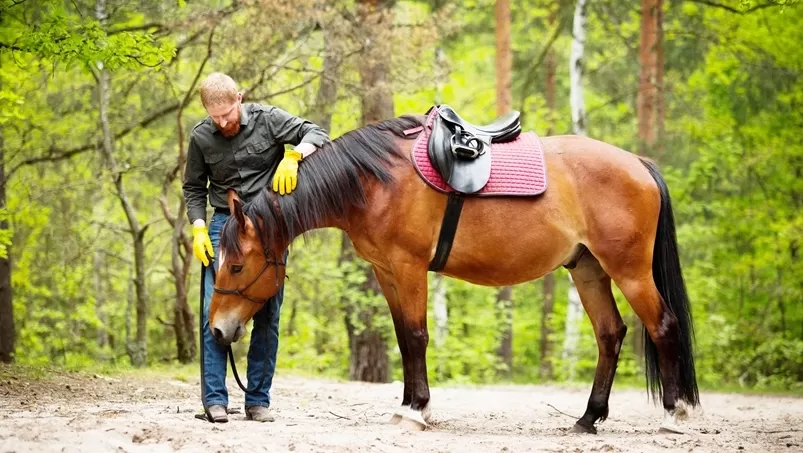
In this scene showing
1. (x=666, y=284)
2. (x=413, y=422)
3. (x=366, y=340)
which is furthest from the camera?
(x=366, y=340)

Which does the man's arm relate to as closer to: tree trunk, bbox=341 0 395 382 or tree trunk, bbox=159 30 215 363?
tree trunk, bbox=159 30 215 363

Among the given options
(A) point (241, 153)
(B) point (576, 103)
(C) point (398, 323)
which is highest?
(B) point (576, 103)

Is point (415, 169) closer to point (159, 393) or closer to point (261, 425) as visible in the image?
point (261, 425)

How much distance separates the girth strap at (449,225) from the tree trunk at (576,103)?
9.42 metres

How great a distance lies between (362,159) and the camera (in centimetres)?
512

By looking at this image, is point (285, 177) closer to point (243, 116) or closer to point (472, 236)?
point (243, 116)

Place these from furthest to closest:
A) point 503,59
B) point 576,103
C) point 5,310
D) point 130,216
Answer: point 503,59
point 576,103
point 130,216
point 5,310

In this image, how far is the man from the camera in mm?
5039

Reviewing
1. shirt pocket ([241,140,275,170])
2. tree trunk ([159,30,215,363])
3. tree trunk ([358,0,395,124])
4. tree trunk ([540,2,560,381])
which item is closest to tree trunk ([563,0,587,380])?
tree trunk ([540,2,560,381])

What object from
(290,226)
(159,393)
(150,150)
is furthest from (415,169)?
(150,150)

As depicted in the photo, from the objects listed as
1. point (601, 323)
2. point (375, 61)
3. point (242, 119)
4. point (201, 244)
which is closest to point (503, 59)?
point (375, 61)

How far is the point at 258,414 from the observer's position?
5.20m

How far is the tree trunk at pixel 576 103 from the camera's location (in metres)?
14.4

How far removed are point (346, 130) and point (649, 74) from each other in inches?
250
